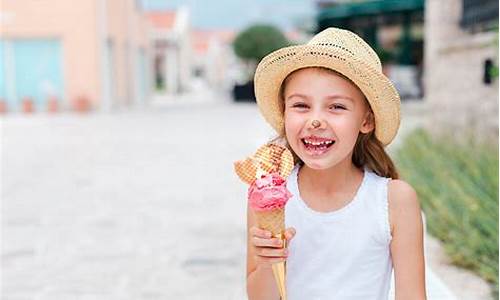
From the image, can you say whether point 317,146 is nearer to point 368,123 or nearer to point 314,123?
point 314,123

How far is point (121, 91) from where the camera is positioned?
2738 centimetres

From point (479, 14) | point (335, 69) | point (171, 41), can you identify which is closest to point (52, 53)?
point (479, 14)

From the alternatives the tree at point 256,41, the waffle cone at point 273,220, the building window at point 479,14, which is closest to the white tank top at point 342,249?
the waffle cone at point 273,220

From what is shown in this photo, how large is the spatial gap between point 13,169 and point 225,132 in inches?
238

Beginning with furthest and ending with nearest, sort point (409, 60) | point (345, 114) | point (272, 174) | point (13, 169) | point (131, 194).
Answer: point (409, 60) < point (13, 169) < point (131, 194) < point (345, 114) < point (272, 174)

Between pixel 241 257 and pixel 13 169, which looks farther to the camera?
pixel 13 169

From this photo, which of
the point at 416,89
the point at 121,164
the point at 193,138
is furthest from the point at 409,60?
the point at 121,164

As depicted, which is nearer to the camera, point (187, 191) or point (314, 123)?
point (314, 123)

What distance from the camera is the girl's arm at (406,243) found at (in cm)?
178

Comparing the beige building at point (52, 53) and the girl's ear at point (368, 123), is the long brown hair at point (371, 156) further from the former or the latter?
the beige building at point (52, 53)

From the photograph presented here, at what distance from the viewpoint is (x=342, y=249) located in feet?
5.90

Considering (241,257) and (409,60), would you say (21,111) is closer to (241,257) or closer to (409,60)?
(409,60)

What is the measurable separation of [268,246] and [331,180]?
0.36m

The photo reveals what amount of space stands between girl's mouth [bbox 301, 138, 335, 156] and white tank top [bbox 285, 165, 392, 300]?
0.61ft
